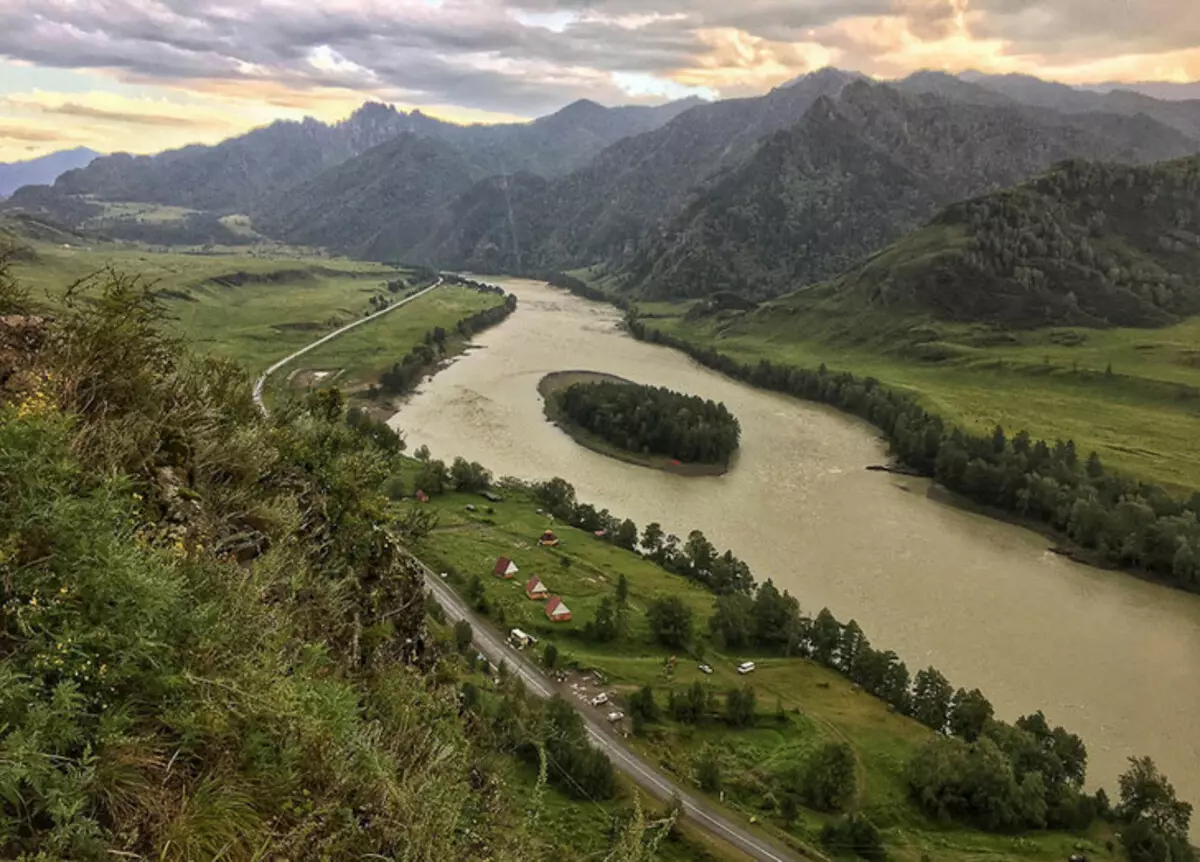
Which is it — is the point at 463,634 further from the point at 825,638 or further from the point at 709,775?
the point at 825,638

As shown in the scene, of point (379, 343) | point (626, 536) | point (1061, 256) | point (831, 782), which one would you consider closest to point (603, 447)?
point (626, 536)

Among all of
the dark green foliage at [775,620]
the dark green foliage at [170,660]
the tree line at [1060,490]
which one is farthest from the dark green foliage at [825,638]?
the dark green foliage at [170,660]

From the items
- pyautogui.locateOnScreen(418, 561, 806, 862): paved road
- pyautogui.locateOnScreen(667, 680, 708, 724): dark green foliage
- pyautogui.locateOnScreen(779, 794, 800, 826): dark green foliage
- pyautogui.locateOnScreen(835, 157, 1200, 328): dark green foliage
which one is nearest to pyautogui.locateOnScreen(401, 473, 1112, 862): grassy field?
pyautogui.locateOnScreen(779, 794, 800, 826): dark green foliage

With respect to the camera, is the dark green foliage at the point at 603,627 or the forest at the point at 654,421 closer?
the dark green foliage at the point at 603,627

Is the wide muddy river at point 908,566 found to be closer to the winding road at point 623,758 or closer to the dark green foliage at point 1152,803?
the dark green foliage at point 1152,803

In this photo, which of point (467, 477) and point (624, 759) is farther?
point (467, 477)
